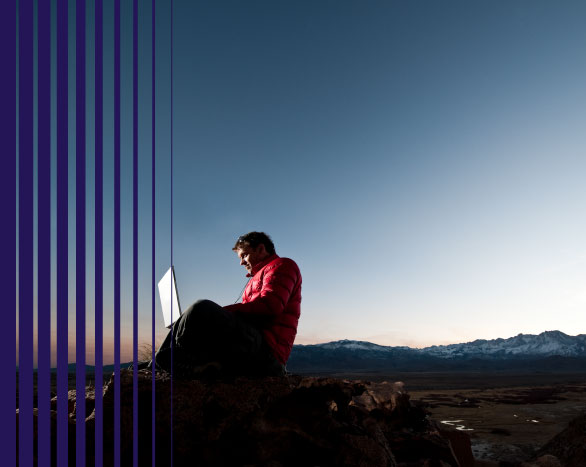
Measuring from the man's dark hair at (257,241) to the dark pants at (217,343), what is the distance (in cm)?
75

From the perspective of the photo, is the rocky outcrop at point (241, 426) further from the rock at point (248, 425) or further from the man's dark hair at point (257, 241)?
the man's dark hair at point (257, 241)

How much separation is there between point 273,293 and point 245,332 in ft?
1.04
